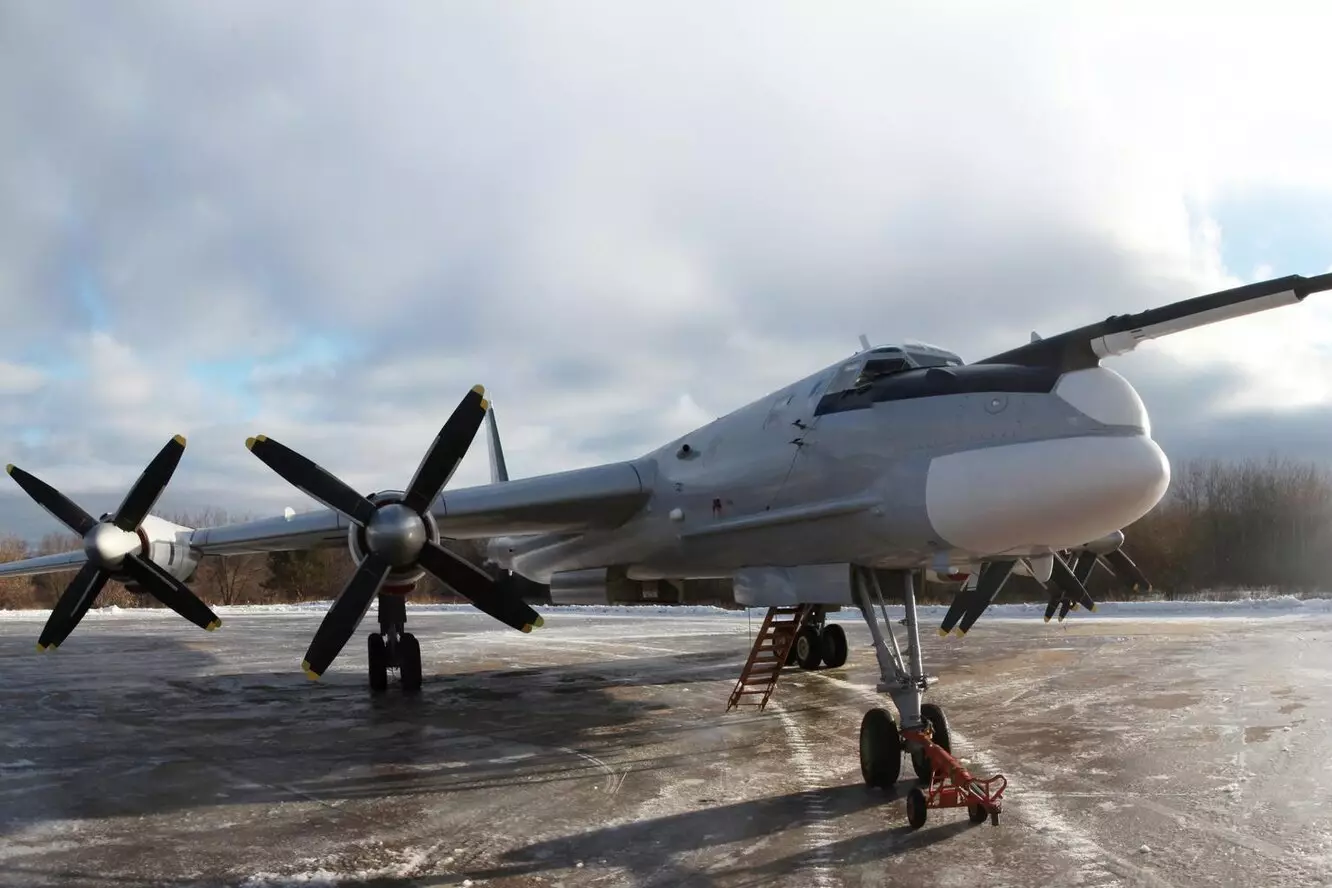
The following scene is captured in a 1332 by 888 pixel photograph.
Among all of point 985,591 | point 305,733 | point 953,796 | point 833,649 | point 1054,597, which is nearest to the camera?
point 953,796

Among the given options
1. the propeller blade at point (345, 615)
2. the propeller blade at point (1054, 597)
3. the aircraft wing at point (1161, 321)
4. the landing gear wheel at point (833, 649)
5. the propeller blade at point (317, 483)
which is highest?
the aircraft wing at point (1161, 321)

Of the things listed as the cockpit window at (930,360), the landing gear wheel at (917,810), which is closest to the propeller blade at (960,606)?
the cockpit window at (930,360)

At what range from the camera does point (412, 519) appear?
31.9 feet

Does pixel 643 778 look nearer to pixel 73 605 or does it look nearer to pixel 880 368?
pixel 880 368

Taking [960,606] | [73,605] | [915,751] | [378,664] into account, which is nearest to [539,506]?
[378,664]

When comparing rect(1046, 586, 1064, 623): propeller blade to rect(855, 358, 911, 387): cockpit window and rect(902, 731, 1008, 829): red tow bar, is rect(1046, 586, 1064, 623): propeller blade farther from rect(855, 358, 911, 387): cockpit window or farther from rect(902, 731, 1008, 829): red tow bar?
rect(902, 731, 1008, 829): red tow bar

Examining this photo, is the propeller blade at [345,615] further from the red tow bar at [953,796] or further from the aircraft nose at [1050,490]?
the aircraft nose at [1050,490]

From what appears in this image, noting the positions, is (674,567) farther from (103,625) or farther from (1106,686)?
(103,625)

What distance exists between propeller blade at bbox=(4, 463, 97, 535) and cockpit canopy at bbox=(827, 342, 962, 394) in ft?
41.2

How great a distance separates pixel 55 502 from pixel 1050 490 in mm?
15889

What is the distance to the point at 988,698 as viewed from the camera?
40.5 ft

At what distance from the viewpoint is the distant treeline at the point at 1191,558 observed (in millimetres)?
45203

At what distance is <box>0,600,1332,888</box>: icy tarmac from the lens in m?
5.56

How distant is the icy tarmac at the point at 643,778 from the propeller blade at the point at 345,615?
964 millimetres
